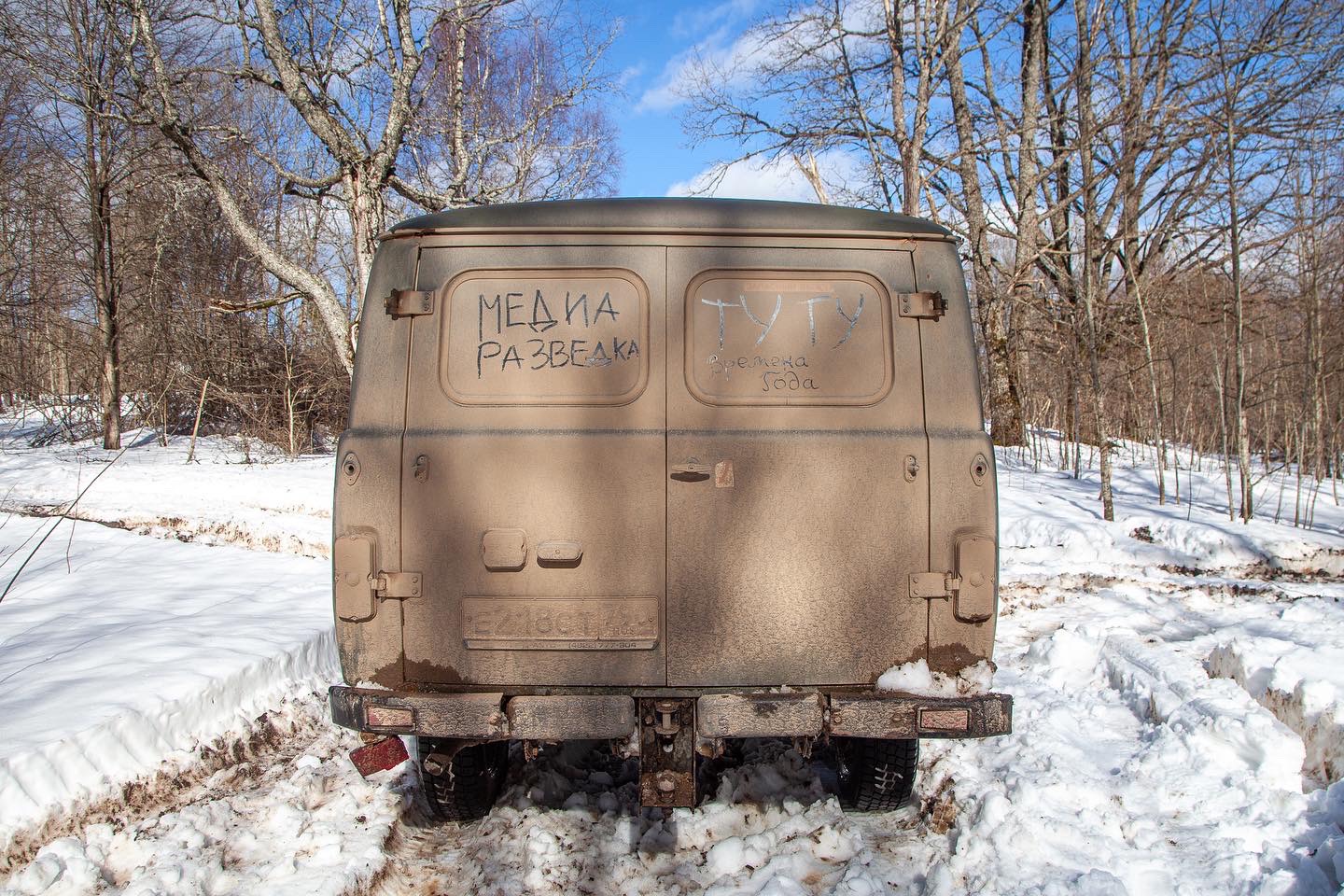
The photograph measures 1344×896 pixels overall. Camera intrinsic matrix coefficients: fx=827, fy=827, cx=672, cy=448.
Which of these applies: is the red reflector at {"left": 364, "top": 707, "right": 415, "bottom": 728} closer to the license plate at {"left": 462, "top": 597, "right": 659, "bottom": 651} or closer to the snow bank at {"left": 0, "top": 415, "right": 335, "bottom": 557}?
the license plate at {"left": 462, "top": 597, "right": 659, "bottom": 651}

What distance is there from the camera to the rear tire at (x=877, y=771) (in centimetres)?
337

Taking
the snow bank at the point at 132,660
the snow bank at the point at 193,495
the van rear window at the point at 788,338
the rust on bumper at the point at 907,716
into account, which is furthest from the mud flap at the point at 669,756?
the snow bank at the point at 193,495

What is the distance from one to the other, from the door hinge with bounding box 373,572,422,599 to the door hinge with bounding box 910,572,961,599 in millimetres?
1770

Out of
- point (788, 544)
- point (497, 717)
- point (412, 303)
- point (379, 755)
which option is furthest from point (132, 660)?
point (788, 544)

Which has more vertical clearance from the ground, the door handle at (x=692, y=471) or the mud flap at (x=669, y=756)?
the door handle at (x=692, y=471)

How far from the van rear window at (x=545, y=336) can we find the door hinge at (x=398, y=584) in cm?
65

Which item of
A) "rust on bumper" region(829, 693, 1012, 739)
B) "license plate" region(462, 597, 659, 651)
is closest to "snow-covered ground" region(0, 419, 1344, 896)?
"rust on bumper" region(829, 693, 1012, 739)

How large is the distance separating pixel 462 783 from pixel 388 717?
79 cm

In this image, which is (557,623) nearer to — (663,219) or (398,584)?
(398,584)

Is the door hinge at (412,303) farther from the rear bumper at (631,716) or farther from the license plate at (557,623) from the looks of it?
the rear bumper at (631,716)

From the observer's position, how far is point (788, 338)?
3059 millimetres

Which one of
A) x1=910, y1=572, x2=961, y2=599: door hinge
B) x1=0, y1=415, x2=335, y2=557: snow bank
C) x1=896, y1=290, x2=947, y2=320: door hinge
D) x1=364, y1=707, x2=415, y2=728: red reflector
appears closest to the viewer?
x1=364, y1=707, x2=415, y2=728: red reflector

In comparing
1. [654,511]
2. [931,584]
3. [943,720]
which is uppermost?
[654,511]

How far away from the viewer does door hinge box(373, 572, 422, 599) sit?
2932mm
